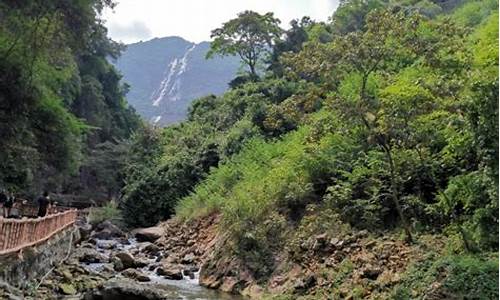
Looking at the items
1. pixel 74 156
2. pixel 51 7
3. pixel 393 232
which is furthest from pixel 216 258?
pixel 51 7

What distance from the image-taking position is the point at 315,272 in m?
14.3

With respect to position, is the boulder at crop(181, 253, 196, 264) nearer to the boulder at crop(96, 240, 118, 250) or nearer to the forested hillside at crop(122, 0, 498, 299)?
the forested hillside at crop(122, 0, 498, 299)

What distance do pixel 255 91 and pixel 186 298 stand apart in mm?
23919

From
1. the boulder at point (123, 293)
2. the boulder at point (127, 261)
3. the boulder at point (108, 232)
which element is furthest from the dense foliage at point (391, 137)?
the boulder at point (108, 232)

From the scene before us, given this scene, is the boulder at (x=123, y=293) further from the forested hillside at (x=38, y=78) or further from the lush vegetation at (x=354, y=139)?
the forested hillside at (x=38, y=78)

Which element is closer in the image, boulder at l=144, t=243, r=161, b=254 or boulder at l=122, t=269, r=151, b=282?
boulder at l=122, t=269, r=151, b=282

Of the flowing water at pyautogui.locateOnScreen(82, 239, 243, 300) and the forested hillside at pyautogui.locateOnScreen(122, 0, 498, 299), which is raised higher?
the forested hillside at pyautogui.locateOnScreen(122, 0, 498, 299)

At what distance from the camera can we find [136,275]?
19.1m

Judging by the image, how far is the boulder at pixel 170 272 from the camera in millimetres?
19359

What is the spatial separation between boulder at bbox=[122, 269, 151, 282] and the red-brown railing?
2855 millimetres

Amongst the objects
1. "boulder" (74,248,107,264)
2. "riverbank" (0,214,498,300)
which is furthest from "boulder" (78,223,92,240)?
"riverbank" (0,214,498,300)

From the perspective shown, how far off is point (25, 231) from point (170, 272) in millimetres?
6171

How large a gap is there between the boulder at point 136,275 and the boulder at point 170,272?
85 cm

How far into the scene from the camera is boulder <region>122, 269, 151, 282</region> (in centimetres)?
1875
